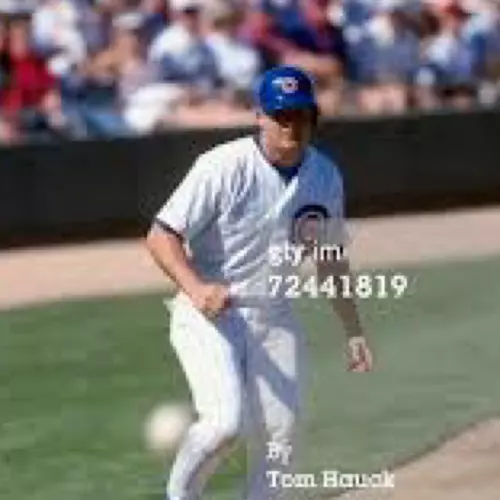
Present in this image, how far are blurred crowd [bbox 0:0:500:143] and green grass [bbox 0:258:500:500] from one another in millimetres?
2834

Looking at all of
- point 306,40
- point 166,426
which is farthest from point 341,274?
point 306,40

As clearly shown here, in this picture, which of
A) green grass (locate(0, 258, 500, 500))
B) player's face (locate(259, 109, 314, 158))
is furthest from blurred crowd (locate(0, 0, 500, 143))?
player's face (locate(259, 109, 314, 158))

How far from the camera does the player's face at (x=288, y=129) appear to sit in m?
6.00

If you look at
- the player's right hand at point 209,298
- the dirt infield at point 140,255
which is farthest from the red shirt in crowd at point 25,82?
the player's right hand at point 209,298

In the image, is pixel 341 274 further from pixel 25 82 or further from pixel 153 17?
pixel 153 17

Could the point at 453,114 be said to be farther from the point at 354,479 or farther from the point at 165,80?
the point at 354,479

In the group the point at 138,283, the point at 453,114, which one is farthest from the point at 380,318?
the point at 453,114


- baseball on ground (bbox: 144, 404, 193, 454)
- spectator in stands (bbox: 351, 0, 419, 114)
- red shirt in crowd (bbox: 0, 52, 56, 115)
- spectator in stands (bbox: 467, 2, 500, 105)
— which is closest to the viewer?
baseball on ground (bbox: 144, 404, 193, 454)

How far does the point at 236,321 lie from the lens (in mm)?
6309

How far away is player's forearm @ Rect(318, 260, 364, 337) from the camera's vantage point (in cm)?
643

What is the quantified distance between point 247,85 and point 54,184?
1790 millimetres

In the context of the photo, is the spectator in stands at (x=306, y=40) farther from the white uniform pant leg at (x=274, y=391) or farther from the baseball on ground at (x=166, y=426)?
the white uniform pant leg at (x=274, y=391)

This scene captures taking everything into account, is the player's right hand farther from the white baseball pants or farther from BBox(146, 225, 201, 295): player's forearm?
the white baseball pants

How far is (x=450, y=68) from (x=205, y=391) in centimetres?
1065
